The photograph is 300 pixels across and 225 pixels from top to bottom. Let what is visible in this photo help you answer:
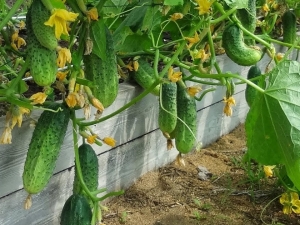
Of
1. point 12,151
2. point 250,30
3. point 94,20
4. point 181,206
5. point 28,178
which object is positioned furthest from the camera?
point 181,206

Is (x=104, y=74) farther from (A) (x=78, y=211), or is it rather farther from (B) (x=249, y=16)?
(B) (x=249, y=16)

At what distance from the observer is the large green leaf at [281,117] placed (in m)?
1.61

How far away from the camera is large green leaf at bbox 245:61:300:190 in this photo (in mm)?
1613

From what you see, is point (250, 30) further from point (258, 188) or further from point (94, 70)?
point (258, 188)

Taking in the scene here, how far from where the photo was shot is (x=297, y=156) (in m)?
1.64

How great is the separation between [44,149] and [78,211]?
0.21 m

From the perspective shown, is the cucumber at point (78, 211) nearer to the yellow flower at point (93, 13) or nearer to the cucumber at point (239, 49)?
the yellow flower at point (93, 13)

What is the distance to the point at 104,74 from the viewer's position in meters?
1.67

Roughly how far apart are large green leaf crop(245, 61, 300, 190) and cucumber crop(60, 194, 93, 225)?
1.82 feet

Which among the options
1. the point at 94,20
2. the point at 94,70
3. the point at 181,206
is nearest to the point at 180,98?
the point at 181,206

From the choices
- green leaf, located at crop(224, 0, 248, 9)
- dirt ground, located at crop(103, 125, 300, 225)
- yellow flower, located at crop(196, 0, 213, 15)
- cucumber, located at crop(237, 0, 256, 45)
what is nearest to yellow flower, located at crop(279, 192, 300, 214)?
dirt ground, located at crop(103, 125, 300, 225)

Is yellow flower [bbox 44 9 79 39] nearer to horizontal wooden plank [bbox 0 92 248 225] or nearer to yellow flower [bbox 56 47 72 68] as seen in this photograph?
yellow flower [bbox 56 47 72 68]

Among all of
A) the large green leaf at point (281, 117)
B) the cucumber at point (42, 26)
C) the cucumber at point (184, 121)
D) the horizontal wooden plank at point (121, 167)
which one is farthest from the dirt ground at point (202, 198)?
the cucumber at point (42, 26)

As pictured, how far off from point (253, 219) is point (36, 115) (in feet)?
3.32
